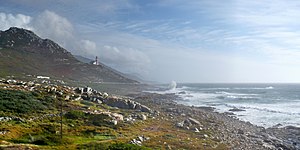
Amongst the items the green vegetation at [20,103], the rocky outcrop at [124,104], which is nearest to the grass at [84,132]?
the green vegetation at [20,103]

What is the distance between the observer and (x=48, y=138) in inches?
1284

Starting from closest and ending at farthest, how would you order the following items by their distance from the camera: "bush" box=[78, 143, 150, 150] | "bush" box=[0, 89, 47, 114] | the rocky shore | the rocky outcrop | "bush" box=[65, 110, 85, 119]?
"bush" box=[78, 143, 150, 150] → the rocky shore → "bush" box=[0, 89, 47, 114] → "bush" box=[65, 110, 85, 119] → the rocky outcrop

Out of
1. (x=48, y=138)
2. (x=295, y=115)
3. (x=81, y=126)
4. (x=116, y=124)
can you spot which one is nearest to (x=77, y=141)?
(x=48, y=138)

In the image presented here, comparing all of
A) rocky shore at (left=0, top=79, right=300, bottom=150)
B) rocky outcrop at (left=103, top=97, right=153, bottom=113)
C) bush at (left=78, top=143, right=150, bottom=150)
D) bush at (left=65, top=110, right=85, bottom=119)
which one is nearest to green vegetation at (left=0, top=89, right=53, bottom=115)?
rocky shore at (left=0, top=79, right=300, bottom=150)

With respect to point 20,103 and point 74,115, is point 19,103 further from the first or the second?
point 74,115

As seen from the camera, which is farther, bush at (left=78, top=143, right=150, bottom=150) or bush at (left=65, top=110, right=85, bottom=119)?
bush at (left=65, top=110, right=85, bottom=119)

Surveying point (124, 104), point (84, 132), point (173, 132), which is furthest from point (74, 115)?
point (124, 104)

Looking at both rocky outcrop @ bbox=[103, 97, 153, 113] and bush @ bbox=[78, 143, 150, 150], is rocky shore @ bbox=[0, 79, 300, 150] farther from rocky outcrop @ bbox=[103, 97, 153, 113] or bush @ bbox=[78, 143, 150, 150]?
bush @ bbox=[78, 143, 150, 150]

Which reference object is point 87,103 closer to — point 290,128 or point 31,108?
point 31,108

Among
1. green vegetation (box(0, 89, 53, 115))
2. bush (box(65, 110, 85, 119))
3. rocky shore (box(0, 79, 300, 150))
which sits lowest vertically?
rocky shore (box(0, 79, 300, 150))

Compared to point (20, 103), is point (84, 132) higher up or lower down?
lower down

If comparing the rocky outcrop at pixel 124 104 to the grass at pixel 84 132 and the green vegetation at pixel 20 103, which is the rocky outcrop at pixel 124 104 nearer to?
the grass at pixel 84 132

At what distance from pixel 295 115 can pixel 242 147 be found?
156 ft

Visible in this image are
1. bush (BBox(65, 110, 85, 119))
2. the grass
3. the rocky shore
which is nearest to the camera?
the grass
